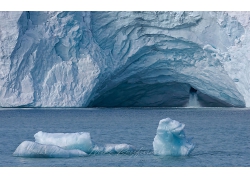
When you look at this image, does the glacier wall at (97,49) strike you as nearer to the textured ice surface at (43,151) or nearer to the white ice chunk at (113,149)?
the white ice chunk at (113,149)

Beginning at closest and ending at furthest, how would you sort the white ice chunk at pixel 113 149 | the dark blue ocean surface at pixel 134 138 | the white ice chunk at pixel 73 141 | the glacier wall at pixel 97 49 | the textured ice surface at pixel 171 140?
1. the dark blue ocean surface at pixel 134 138
2. the textured ice surface at pixel 171 140
3. the white ice chunk at pixel 73 141
4. the white ice chunk at pixel 113 149
5. the glacier wall at pixel 97 49

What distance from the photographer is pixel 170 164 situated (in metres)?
14.2

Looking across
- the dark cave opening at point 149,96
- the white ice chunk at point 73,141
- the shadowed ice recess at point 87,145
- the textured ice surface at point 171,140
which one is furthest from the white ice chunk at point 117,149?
the dark cave opening at point 149,96

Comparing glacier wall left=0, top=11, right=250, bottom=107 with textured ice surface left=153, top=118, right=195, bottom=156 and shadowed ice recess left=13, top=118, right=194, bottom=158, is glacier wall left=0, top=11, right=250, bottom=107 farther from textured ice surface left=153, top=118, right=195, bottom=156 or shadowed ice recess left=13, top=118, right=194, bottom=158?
textured ice surface left=153, top=118, right=195, bottom=156

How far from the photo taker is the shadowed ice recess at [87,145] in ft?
48.9

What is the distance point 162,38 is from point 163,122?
16701 mm

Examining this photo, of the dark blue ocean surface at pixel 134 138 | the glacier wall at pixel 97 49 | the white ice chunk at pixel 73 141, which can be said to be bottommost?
the dark blue ocean surface at pixel 134 138

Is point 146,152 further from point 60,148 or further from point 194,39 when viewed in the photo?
point 194,39

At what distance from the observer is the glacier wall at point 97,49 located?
29.2 meters

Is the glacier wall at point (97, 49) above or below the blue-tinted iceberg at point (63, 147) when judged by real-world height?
above

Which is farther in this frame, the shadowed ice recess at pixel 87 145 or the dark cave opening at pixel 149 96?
the dark cave opening at pixel 149 96

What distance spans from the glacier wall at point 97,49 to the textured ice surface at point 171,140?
14.6m

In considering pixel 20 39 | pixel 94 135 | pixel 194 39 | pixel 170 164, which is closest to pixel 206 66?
pixel 194 39

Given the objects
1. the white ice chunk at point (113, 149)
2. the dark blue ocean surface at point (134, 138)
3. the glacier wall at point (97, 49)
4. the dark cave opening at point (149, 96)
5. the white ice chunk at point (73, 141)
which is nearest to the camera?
the dark blue ocean surface at point (134, 138)
